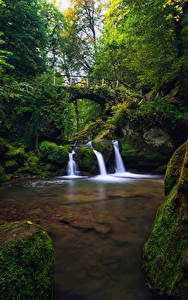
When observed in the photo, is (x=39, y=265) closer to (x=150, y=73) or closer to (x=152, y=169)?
(x=152, y=169)

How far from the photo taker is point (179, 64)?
27.5 ft

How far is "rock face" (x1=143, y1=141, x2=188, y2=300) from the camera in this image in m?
1.31

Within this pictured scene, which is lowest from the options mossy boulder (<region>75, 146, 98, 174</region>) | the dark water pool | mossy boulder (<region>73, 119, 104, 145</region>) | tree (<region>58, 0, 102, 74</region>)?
the dark water pool

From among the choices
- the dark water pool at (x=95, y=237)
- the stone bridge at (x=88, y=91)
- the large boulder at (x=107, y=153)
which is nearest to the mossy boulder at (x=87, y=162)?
the large boulder at (x=107, y=153)

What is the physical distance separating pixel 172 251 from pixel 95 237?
58.6 inches

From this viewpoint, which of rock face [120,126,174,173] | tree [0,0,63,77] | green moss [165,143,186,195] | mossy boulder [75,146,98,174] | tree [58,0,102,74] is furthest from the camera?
tree [58,0,102,74]

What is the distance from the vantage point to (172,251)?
1519 millimetres

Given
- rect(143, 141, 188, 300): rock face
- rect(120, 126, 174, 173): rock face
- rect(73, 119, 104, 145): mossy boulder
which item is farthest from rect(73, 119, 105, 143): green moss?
rect(143, 141, 188, 300): rock face

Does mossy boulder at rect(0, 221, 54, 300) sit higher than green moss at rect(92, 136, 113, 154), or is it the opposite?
green moss at rect(92, 136, 113, 154)

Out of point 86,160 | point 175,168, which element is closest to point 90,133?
point 86,160

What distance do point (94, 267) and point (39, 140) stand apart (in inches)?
462

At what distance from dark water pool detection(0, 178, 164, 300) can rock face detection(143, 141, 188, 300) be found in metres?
0.19

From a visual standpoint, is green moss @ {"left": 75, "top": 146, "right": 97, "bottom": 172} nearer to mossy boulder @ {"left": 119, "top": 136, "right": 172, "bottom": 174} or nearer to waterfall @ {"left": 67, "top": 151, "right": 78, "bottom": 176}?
waterfall @ {"left": 67, "top": 151, "right": 78, "bottom": 176}

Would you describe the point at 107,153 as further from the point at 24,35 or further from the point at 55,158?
the point at 24,35
